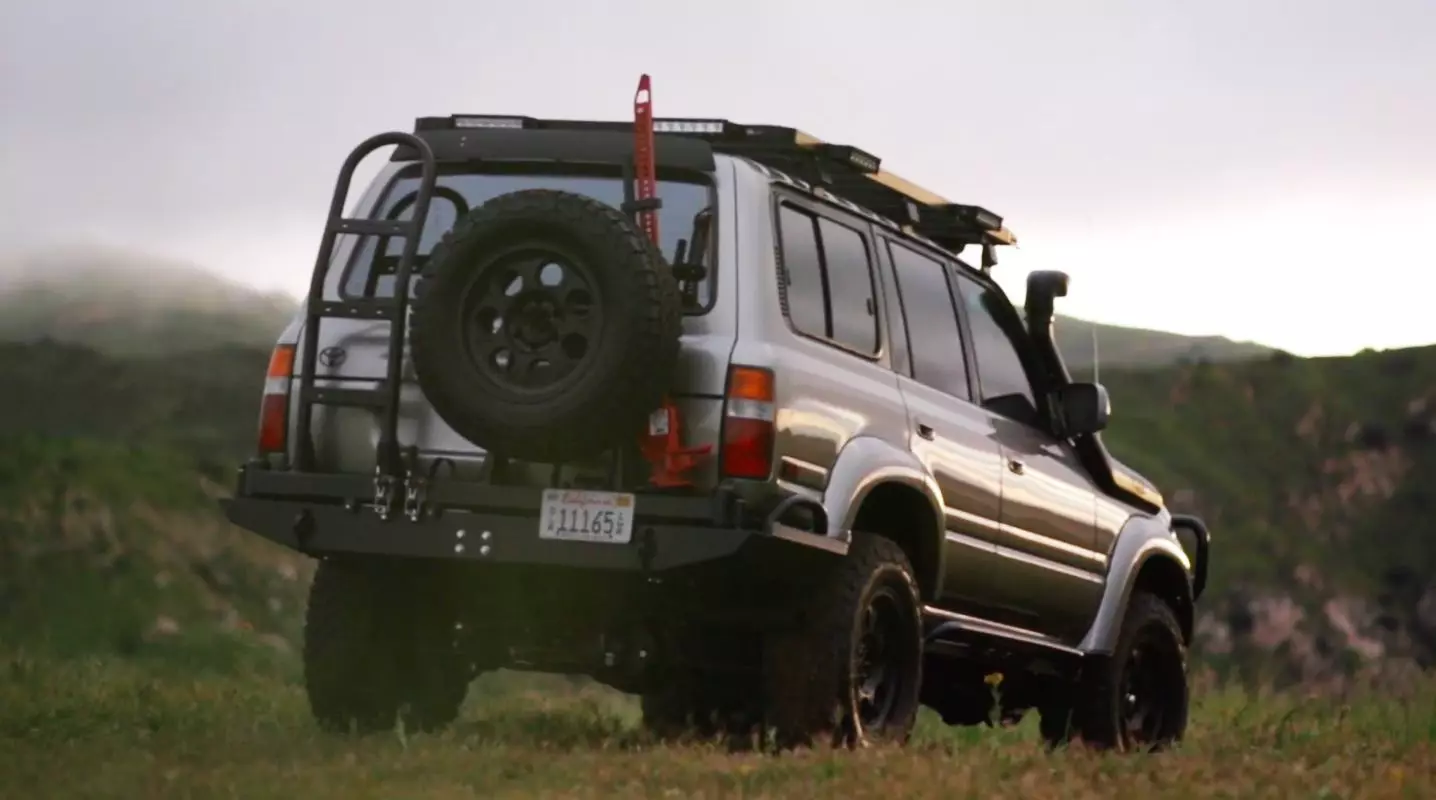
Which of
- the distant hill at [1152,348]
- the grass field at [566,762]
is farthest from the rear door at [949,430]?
the distant hill at [1152,348]

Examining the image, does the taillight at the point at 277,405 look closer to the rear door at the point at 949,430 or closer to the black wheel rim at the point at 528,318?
the black wheel rim at the point at 528,318

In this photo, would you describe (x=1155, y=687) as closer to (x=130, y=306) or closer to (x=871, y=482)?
(x=871, y=482)

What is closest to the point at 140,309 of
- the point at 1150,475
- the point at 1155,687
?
the point at 1150,475

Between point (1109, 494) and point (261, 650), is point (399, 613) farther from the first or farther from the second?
point (261, 650)

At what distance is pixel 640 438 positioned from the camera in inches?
301

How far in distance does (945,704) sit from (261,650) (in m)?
8.44

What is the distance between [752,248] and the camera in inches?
313

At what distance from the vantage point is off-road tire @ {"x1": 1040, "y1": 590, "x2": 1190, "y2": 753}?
34.4 ft

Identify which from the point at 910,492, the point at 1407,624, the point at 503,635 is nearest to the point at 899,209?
the point at 910,492

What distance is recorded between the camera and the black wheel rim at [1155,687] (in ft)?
36.3

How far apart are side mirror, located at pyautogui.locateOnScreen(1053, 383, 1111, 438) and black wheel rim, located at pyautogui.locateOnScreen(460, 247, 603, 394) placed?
326cm

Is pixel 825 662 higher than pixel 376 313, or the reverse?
pixel 376 313

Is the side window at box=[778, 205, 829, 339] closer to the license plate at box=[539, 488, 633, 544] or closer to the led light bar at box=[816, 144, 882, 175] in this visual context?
the led light bar at box=[816, 144, 882, 175]

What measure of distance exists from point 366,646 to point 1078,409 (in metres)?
3.23
